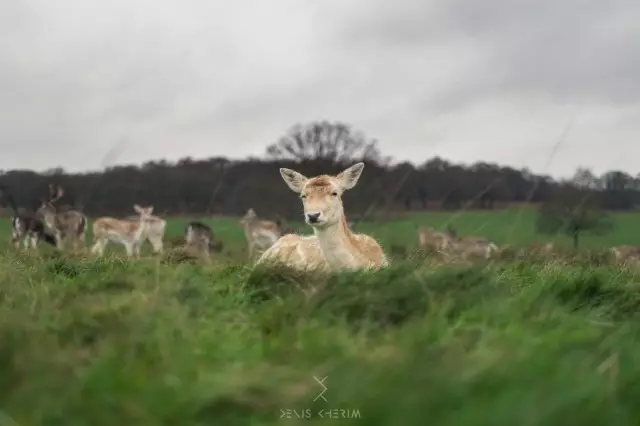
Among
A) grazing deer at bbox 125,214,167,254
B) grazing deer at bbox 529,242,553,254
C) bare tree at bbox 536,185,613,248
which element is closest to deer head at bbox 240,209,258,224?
grazing deer at bbox 125,214,167,254

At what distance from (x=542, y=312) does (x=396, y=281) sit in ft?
2.99

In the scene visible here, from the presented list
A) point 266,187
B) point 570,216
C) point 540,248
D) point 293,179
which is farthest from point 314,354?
point 266,187

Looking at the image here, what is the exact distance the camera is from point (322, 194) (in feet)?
26.5

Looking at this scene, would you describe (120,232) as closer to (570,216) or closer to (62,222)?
(62,222)

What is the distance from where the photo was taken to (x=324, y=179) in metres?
8.29

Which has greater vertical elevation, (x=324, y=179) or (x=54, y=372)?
(x=324, y=179)

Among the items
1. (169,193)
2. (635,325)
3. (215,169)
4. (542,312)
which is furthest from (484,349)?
(215,169)

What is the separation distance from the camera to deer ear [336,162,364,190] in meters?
8.55

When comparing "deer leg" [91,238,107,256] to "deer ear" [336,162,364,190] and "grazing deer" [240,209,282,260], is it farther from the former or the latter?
"grazing deer" [240,209,282,260]

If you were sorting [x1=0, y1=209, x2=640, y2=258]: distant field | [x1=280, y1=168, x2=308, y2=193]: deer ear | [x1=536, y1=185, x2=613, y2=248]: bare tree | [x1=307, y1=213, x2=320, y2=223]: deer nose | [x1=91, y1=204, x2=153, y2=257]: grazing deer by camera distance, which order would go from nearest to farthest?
1. [x1=0, y1=209, x2=640, y2=258]: distant field
2. [x1=307, y1=213, x2=320, y2=223]: deer nose
3. [x1=280, y1=168, x2=308, y2=193]: deer ear
4. [x1=536, y1=185, x2=613, y2=248]: bare tree
5. [x1=91, y1=204, x2=153, y2=257]: grazing deer

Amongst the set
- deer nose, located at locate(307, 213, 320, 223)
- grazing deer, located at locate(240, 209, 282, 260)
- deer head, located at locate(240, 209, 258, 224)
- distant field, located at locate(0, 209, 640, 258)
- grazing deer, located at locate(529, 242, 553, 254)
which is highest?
deer nose, located at locate(307, 213, 320, 223)

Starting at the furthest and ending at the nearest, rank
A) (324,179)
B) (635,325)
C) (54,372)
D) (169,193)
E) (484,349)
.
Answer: (169,193) → (324,179) → (635,325) → (484,349) → (54,372)

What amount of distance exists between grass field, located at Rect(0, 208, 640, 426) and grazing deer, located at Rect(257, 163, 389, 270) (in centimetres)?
295

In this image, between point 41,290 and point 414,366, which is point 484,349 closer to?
point 414,366
